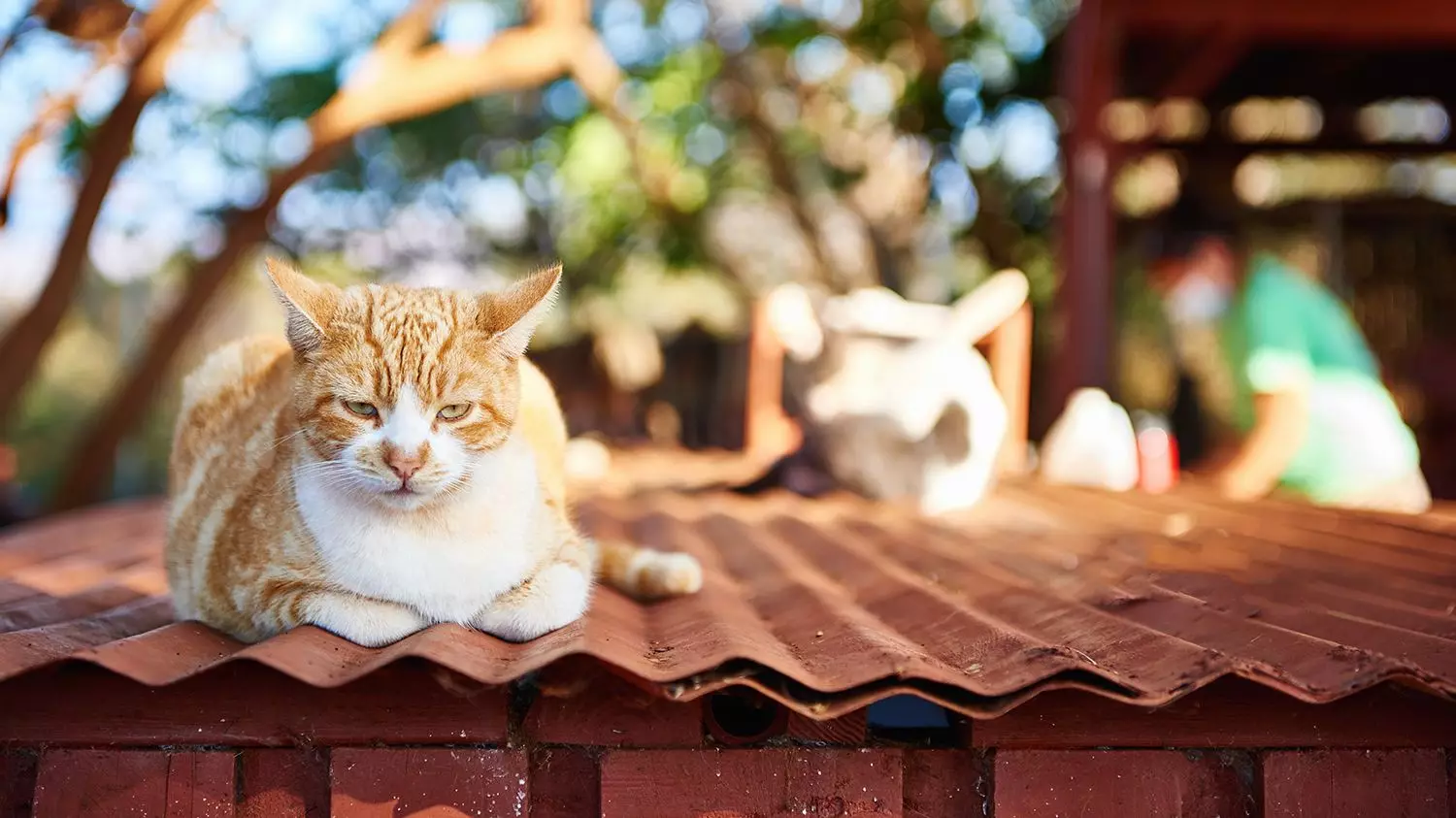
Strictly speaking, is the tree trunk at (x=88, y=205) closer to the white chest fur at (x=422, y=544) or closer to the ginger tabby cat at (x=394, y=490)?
the ginger tabby cat at (x=394, y=490)

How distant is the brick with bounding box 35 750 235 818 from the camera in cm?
181

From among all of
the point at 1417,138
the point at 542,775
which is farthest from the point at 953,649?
the point at 1417,138

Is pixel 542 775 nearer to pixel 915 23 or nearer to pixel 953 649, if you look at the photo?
pixel 953 649

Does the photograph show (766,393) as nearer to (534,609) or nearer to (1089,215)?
(1089,215)

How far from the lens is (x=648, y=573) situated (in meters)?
2.53

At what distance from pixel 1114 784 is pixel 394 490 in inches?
52.2

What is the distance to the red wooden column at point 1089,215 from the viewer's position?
5.98 meters

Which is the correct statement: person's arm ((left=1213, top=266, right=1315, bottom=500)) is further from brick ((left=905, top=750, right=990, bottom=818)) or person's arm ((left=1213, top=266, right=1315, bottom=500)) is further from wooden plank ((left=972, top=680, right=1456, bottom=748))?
brick ((left=905, top=750, right=990, bottom=818))

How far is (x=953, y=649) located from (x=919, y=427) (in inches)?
88.3

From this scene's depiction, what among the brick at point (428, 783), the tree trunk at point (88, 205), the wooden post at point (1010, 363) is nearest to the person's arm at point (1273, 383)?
the wooden post at point (1010, 363)

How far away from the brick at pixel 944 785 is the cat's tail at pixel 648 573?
0.77m

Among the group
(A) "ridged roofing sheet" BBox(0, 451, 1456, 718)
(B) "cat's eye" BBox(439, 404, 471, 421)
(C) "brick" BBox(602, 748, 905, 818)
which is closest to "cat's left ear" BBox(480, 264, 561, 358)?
(B) "cat's eye" BBox(439, 404, 471, 421)

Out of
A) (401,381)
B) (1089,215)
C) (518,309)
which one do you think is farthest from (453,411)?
(1089,215)

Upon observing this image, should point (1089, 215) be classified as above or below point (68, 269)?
above
